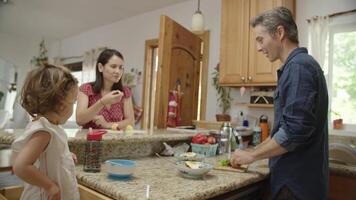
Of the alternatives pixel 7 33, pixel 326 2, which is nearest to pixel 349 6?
pixel 326 2

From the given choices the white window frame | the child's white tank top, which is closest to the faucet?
the white window frame

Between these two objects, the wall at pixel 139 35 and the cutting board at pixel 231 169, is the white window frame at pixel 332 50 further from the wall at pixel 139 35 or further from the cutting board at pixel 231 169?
the cutting board at pixel 231 169

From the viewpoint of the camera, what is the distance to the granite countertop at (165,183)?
0.95 m

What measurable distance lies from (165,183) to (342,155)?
4.70 ft

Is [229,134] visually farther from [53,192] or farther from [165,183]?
[53,192]

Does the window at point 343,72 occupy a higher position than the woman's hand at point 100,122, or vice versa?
the window at point 343,72

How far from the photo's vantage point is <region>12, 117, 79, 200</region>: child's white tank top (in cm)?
86

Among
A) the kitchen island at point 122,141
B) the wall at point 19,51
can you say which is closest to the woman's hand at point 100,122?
the kitchen island at point 122,141

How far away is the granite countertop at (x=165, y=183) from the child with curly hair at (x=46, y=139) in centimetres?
14

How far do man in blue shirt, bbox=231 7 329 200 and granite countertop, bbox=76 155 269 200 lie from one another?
0.48ft

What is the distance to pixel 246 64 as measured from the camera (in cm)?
267

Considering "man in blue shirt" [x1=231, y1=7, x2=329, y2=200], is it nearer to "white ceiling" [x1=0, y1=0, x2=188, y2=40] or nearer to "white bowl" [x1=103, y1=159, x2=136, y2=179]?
"white bowl" [x1=103, y1=159, x2=136, y2=179]

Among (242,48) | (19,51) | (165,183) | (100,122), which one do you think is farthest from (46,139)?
(19,51)

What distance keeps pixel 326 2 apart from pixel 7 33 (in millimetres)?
5732
